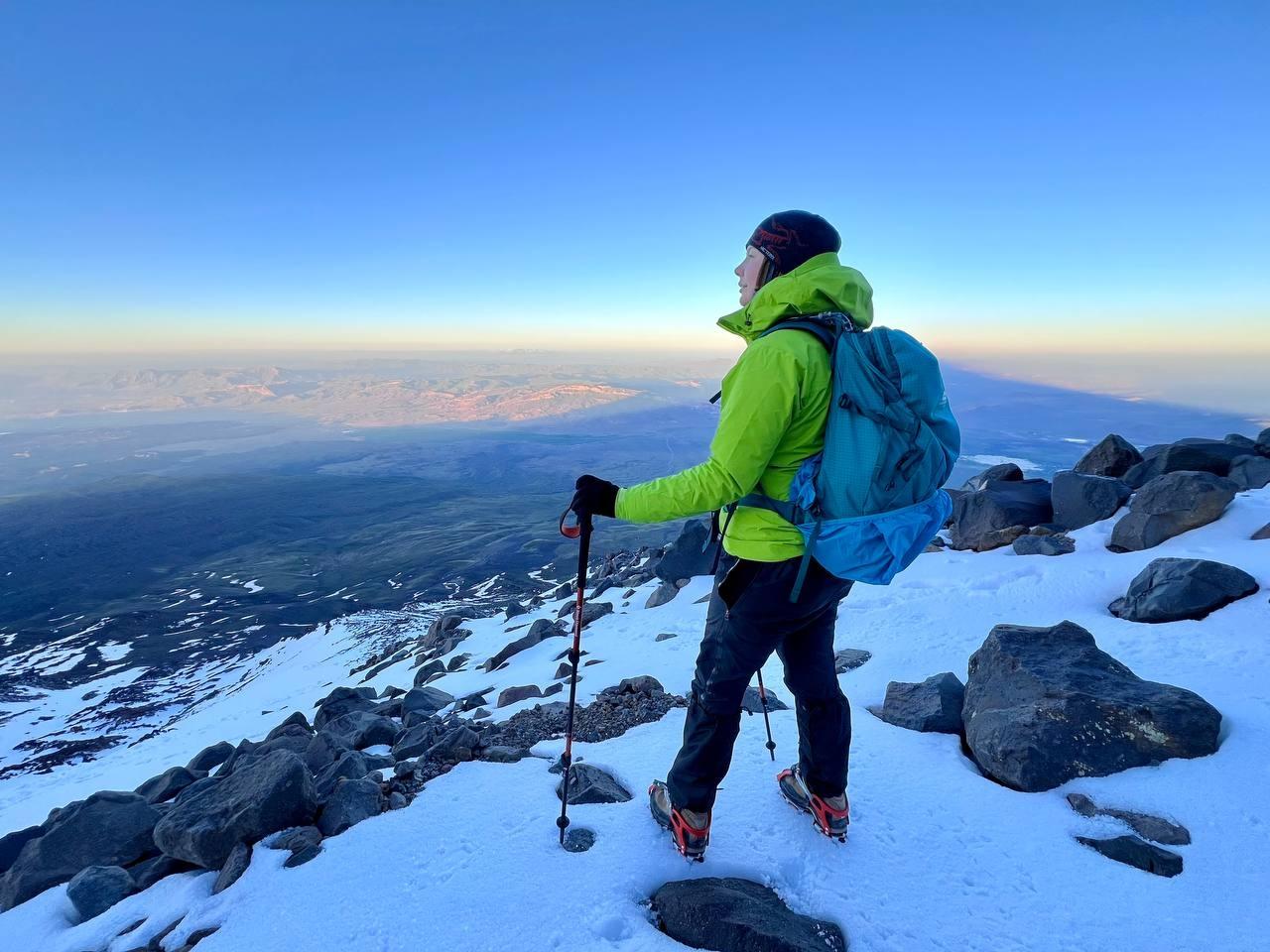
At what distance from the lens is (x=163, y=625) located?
3652 inches

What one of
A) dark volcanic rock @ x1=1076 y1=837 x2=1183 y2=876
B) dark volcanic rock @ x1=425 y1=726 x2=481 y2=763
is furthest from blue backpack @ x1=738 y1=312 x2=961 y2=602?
dark volcanic rock @ x1=425 y1=726 x2=481 y2=763

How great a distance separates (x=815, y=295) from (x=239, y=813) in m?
5.09

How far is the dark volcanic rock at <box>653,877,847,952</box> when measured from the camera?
2.61m

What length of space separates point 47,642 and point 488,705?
4853 inches

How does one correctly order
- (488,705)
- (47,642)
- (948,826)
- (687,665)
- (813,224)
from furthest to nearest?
1. (47,642)
2. (488,705)
3. (687,665)
4. (948,826)
5. (813,224)

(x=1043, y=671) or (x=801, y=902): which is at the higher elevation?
(x=1043, y=671)

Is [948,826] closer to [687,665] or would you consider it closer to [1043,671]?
[1043,671]

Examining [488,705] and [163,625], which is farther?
[163,625]

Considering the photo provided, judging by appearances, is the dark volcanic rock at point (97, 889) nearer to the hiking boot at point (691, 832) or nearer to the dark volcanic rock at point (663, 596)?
the hiking boot at point (691, 832)

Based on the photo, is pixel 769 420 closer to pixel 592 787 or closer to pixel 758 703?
pixel 592 787

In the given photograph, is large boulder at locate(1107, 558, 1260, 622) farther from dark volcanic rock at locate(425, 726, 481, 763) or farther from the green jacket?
dark volcanic rock at locate(425, 726, 481, 763)

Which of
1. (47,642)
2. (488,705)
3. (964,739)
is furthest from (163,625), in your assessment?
(964,739)

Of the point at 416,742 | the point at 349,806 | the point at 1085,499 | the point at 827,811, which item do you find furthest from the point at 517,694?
the point at 1085,499

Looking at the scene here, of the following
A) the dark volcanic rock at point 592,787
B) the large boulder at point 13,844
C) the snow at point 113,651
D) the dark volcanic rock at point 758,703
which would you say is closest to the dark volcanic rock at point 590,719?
the dark volcanic rock at point 758,703
